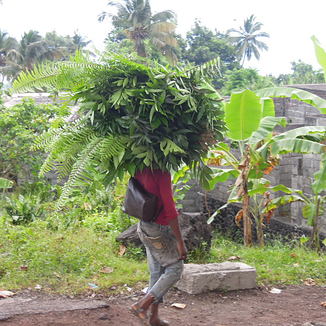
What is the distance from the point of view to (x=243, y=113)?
6.78 metres

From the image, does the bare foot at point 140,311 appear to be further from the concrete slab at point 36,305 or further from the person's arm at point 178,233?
the concrete slab at point 36,305

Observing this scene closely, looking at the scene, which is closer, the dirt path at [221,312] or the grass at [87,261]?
the dirt path at [221,312]

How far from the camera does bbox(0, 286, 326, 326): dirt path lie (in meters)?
4.22

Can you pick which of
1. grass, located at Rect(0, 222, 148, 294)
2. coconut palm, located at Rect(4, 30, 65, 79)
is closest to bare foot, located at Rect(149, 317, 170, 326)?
grass, located at Rect(0, 222, 148, 294)

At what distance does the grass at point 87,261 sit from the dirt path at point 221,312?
1.17ft

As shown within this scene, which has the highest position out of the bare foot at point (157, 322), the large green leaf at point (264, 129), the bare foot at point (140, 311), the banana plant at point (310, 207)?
the large green leaf at point (264, 129)

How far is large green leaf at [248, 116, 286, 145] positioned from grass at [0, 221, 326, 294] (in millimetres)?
1561

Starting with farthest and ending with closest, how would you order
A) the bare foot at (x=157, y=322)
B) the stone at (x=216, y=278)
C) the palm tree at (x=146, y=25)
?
the palm tree at (x=146, y=25) < the stone at (x=216, y=278) < the bare foot at (x=157, y=322)

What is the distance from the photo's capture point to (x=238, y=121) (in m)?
6.87

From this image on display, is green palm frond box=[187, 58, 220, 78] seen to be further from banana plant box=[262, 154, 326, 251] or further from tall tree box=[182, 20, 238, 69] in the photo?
tall tree box=[182, 20, 238, 69]

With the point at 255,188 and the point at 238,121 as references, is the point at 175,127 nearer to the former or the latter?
the point at 238,121

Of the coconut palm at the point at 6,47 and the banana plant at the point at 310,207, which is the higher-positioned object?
the coconut palm at the point at 6,47

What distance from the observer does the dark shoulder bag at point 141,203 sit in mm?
3861

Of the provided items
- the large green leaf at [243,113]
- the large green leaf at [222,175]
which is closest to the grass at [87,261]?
the large green leaf at [222,175]
